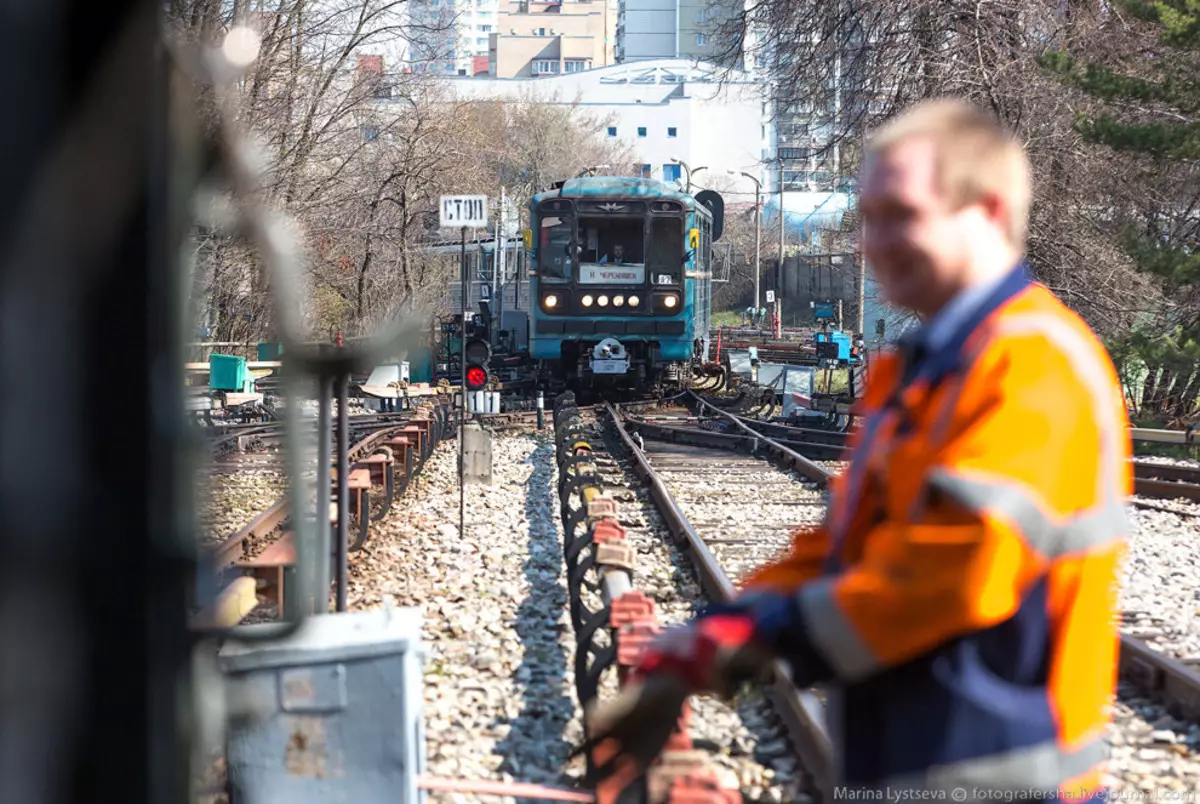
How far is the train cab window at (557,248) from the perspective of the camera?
20.4 m

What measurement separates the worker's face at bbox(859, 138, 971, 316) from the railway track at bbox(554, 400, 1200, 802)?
6.03 feet

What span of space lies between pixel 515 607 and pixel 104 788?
5.25m

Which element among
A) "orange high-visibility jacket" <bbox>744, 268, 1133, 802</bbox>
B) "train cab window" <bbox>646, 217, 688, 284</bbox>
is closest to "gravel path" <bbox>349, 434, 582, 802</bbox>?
"orange high-visibility jacket" <bbox>744, 268, 1133, 802</bbox>

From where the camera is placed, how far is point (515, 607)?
708 cm

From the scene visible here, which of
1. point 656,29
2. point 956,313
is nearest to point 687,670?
point 956,313

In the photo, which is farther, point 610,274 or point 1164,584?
point 610,274

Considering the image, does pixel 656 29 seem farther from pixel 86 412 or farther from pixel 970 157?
pixel 86 412

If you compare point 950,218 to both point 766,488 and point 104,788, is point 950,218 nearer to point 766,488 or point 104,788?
point 104,788

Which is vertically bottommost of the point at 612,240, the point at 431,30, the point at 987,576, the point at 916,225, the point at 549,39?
the point at 987,576

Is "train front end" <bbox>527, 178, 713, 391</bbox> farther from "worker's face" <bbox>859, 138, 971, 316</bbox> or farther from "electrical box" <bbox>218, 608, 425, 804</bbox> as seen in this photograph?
"worker's face" <bbox>859, 138, 971, 316</bbox>

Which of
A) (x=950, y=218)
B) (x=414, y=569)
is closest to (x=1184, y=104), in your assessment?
(x=414, y=569)

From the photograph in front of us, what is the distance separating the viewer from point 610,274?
2052cm

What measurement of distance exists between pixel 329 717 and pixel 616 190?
17334 mm

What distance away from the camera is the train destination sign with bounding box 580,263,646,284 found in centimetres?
2048
